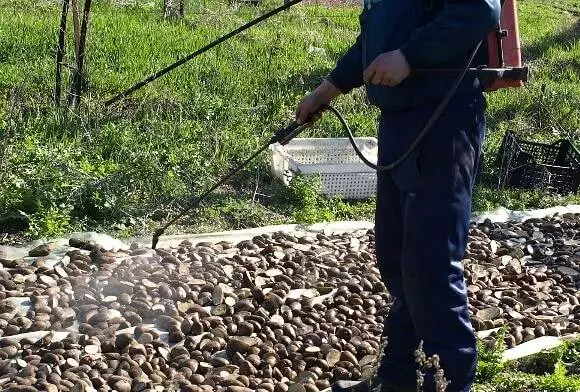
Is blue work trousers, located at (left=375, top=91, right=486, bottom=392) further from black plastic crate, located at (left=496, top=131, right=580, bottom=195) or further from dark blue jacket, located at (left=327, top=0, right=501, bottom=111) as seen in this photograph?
black plastic crate, located at (left=496, top=131, right=580, bottom=195)

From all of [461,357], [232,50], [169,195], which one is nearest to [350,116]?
[232,50]

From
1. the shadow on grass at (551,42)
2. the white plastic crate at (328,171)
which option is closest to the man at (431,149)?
the white plastic crate at (328,171)

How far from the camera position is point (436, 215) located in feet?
10.0

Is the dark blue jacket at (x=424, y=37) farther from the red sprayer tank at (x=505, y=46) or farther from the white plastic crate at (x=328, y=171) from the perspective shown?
the white plastic crate at (x=328, y=171)

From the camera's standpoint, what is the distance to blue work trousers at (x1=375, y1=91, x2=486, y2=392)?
3043 millimetres

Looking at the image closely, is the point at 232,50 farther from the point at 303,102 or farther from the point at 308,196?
the point at 303,102

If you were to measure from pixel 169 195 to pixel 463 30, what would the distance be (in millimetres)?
3313

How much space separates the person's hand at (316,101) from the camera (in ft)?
11.6

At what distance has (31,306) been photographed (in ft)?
13.7

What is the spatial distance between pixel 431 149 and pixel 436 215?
8.3 inches

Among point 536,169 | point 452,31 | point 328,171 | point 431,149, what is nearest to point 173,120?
point 328,171

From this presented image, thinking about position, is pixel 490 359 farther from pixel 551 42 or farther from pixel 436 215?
pixel 551 42

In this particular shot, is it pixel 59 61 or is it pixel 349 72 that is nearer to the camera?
pixel 349 72

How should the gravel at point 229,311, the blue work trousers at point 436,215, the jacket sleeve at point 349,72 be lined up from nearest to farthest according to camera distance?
the blue work trousers at point 436,215
the jacket sleeve at point 349,72
the gravel at point 229,311
